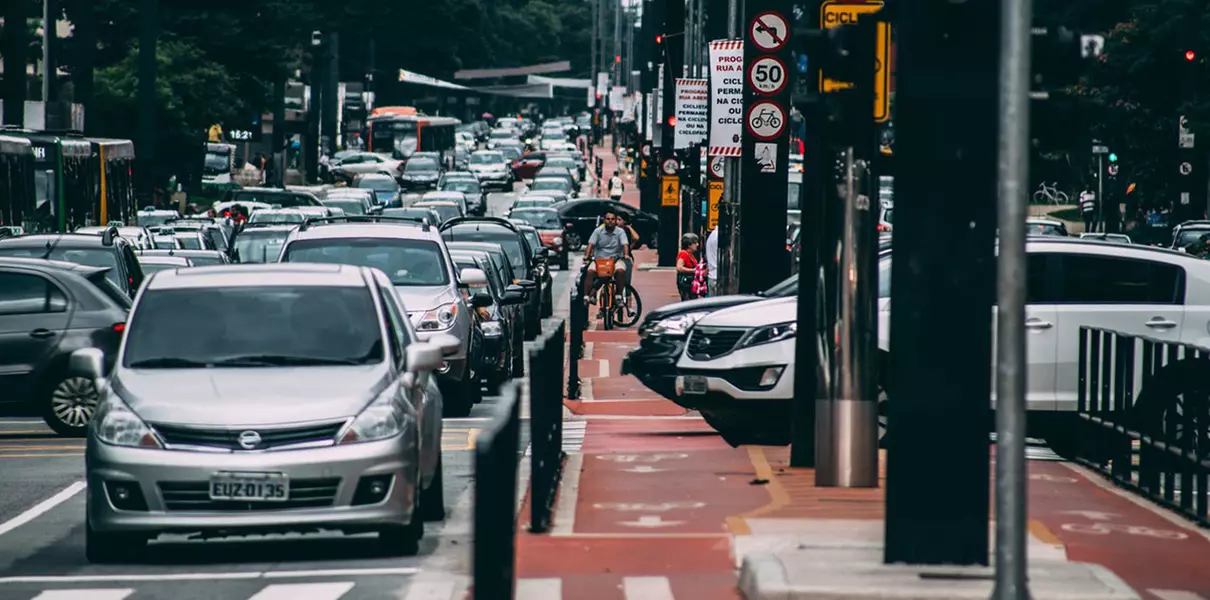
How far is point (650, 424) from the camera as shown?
19.4m

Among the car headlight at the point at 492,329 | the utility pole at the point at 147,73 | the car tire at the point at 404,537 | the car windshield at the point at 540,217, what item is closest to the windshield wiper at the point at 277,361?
the car tire at the point at 404,537

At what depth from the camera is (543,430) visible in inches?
489

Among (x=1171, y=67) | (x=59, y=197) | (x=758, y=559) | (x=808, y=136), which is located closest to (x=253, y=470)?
(x=758, y=559)

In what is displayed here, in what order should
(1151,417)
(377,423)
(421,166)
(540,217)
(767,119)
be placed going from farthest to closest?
(421,166) < (540,217) < (767,119) < (1151,417) < (377,423)

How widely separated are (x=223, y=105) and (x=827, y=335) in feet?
200

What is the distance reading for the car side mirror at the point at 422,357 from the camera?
11.5 m

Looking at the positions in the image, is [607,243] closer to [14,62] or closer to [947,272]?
[947,272]

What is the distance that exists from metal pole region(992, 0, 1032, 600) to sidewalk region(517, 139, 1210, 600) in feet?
5.09

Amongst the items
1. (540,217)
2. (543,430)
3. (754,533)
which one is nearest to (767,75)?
(543,430)

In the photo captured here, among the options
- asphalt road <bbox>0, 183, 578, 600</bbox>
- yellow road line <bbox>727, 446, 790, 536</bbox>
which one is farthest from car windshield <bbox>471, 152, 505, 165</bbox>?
asphalt road <bbox>0, 183, 578, 600</bbox>

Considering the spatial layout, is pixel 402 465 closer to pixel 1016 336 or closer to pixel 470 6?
pixel 1016 336

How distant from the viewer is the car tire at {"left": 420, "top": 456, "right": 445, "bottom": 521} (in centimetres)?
1258

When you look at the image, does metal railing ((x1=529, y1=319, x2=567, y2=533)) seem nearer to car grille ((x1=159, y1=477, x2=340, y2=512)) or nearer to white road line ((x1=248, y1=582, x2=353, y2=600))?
car grille ((x1=159, y1=477, x2=340, y2=512))

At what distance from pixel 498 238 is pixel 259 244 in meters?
3.97
